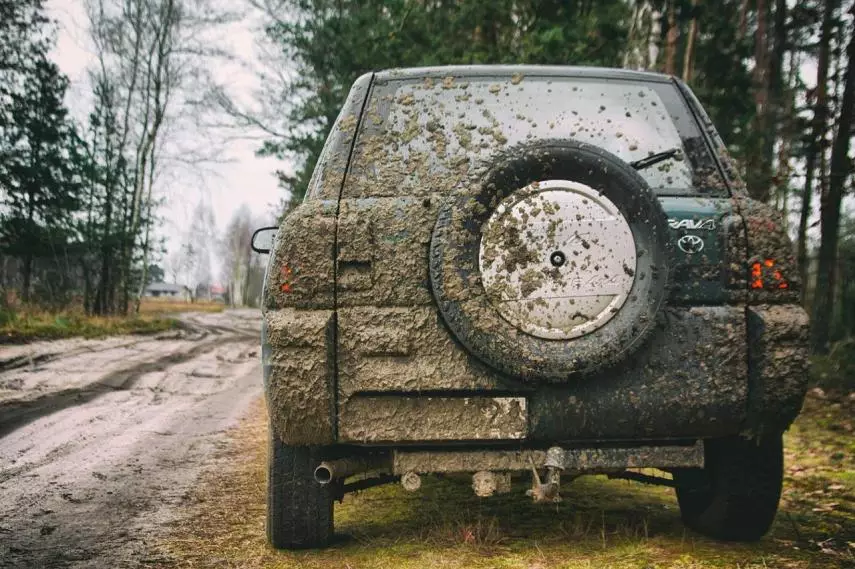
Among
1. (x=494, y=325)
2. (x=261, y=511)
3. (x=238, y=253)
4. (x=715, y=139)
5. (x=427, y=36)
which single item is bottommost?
(x=261, y=511)

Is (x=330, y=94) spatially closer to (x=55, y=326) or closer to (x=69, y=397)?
(x=55, y=326)

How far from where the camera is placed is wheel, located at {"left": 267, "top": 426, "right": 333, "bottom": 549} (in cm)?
278

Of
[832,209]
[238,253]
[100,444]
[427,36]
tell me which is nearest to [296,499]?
[100,444]

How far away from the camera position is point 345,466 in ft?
8.87

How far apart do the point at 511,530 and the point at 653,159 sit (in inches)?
65.8

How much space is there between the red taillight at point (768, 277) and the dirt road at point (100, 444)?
2.43m

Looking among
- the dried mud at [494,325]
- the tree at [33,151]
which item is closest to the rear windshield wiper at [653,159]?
the dried mud at [494,325]

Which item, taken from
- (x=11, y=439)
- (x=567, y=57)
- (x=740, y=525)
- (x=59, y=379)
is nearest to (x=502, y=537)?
(x=740, y=525)

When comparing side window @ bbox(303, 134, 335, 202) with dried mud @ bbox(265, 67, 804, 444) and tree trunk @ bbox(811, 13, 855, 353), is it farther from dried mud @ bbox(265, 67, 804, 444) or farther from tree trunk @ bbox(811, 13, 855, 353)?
tree trunk @ bbox(811, 13, 855, 353)

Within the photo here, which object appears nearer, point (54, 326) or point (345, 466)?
point (345, 466)

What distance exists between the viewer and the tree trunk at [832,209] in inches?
238

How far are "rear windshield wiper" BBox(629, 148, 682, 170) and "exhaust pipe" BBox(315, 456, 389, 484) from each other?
4.83 feet

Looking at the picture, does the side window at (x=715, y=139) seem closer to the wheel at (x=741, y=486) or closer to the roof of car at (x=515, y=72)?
the roof of car at (x=515, y=72)

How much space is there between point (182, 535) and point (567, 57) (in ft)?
30.1
